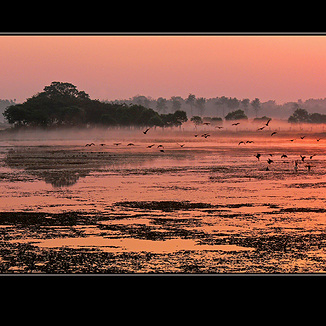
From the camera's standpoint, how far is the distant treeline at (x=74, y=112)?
262 ft

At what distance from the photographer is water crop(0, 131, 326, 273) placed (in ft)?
29.1

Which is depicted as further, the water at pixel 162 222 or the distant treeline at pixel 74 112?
the distant treeline at pixel 74 112

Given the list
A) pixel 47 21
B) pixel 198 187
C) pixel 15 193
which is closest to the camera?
pixel 47 21

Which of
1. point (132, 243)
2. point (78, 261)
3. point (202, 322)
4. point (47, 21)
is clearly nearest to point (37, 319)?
point (202, 322)

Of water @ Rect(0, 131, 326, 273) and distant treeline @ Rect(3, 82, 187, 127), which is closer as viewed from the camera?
water @ Rect(0, 131, 326, 273)

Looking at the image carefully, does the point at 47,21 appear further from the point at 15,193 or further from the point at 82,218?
the point at 15,193

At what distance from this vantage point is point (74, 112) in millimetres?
84375

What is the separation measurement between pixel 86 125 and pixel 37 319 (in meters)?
83.4

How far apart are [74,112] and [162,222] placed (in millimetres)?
73797

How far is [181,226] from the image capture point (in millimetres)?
11531

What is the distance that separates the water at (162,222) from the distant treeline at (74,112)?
196 ft

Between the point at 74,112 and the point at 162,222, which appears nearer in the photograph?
the point at 162,222

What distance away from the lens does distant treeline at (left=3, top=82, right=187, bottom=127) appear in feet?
262

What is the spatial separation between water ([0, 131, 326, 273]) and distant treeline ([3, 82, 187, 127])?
196 feet
